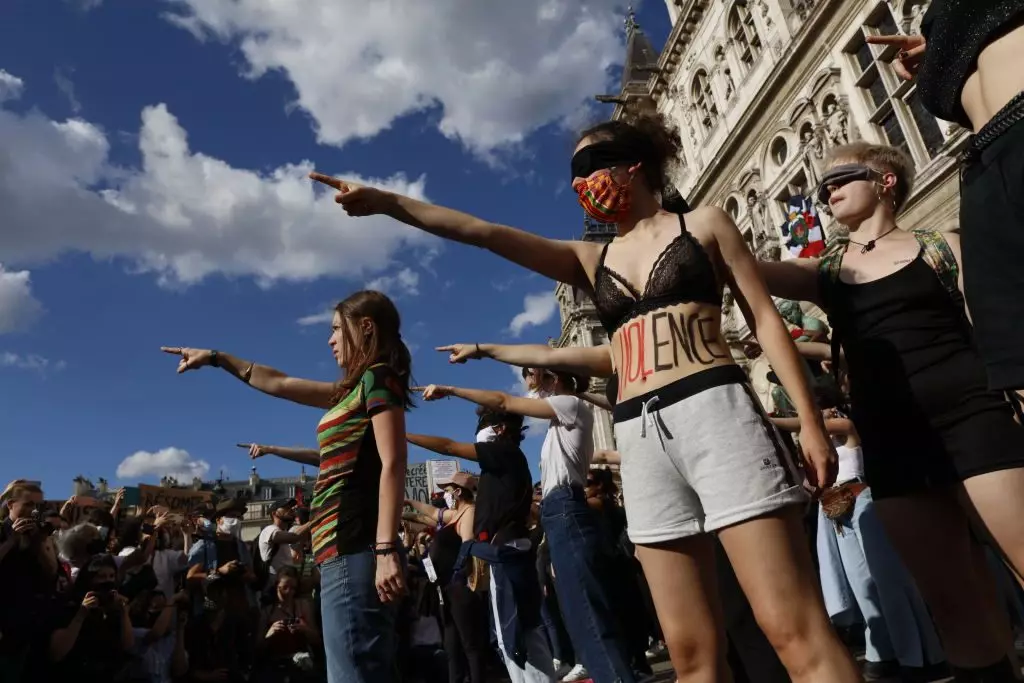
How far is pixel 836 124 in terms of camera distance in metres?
18.9

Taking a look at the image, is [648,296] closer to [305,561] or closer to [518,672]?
[518,672]

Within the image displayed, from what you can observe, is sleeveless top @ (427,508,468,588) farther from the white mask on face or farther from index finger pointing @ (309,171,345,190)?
index finger pointing @ (309,171,345,190)

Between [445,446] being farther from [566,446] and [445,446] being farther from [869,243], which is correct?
[869,243]

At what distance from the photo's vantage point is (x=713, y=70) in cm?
2627

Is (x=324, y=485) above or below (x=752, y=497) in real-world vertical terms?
above

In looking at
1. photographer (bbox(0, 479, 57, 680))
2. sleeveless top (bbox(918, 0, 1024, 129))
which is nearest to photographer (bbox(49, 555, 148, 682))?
photographer (bbox(0, 479, 57, 680))

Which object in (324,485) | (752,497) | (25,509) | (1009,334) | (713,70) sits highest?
(713,70)

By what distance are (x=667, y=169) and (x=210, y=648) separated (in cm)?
686

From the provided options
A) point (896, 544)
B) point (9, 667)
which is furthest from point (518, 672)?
point (9, 667)

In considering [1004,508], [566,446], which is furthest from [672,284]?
[566,446]

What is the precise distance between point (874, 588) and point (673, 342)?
4.01 metres

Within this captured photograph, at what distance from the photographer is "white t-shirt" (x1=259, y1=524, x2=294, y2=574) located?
8461 mm

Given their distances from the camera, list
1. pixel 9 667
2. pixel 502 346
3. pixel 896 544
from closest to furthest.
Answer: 1. pixel 896 544
2. pixel 502 346
3. pixel 9 667

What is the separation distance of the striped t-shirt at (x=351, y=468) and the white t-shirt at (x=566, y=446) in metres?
1.44
